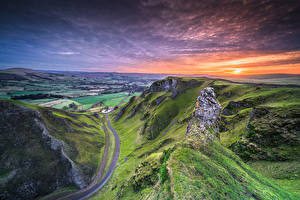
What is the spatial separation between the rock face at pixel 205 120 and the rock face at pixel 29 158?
57122 mm

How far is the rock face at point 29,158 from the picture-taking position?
133 feet

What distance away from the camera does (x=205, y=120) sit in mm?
29922

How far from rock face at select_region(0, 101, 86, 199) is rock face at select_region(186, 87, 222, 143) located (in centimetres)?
5712

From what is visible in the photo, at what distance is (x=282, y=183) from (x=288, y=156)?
10.1 metres

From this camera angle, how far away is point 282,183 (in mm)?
23656

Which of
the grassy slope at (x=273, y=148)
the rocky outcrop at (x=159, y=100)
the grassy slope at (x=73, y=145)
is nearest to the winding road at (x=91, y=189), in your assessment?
the grassy slope at (x=73, y=145)

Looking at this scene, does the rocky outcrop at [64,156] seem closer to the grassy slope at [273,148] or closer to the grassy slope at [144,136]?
the grassy slope at [144,136]

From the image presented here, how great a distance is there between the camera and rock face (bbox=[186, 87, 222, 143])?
24.7m

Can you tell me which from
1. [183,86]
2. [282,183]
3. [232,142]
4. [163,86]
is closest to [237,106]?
[232,142]

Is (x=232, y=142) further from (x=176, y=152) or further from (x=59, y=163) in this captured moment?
(x=59, y=163)

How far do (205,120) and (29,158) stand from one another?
67317 mm

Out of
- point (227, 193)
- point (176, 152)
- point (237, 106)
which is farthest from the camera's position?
point (237, 106)

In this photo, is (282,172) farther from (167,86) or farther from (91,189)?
(167,86)

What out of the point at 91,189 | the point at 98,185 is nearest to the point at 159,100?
the point at 98,185
